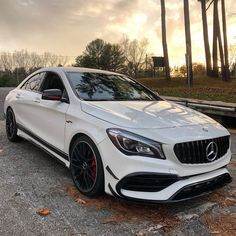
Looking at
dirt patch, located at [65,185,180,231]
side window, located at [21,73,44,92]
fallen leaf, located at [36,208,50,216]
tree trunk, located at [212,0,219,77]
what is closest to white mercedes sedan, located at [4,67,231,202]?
dirt patch, located at [65,185,180,231]

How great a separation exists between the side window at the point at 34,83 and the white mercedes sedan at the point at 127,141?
0.62 meters

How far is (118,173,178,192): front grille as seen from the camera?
3.55 metres

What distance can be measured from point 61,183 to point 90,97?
1.18 meters

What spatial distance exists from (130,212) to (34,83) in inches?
127

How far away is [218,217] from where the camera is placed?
383cm

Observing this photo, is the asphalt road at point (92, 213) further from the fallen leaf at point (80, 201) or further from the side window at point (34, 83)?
the side window at point (34, 83)

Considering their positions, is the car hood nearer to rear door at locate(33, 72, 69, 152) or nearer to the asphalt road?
rear door at locate(33, 72, 69, 152)

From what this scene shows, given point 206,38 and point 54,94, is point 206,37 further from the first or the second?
point 54,94

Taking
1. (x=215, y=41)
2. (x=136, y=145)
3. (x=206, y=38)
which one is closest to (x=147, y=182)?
(x=136, y=145)

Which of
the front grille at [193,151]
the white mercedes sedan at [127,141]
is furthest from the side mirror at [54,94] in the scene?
the front grille at [193,151]

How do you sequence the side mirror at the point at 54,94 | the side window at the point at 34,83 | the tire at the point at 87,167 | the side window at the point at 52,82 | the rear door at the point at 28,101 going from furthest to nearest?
the side window at the point at 34,83, the rear door at the point at 28,101, the side window at the point at 52,82, the side mirror at the point at 54,94, the tire at the point at 87,167

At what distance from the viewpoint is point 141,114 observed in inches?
164

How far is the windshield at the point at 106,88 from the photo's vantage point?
15.9 ft

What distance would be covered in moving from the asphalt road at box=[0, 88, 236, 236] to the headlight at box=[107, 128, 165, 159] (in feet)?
2.32
